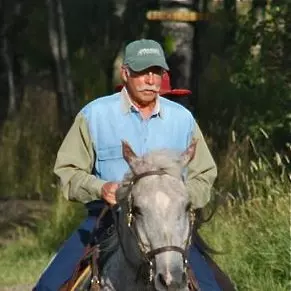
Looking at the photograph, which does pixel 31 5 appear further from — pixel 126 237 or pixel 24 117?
pixel 126 237

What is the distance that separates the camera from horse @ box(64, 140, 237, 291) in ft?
19.6

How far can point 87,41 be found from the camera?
3534 centimetres

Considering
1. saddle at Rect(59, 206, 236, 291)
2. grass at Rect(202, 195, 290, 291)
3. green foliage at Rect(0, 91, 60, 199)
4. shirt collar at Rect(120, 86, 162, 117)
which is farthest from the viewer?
green foliage at Rect(0, 91, 60, 199)

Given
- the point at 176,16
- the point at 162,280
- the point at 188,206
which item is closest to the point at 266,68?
the point at 176,16

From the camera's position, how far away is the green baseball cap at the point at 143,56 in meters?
6.95

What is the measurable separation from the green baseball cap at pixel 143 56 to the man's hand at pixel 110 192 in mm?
693

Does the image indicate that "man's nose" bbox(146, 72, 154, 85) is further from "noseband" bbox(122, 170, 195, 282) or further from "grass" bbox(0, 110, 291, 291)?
"grass" bbox(0, 110, 291, 291)

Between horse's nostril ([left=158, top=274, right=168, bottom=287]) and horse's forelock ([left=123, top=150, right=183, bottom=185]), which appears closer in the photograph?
horse's nostril ([left=158, top=274, right=168, bottom=287])

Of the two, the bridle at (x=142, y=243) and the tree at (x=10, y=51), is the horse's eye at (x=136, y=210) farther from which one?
the tree at (x=10, y=51)

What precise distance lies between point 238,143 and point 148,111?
27.7 ft

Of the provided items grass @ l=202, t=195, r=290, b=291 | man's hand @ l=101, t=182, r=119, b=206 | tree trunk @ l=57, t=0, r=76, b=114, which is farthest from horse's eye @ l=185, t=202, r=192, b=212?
tree trunk @ l=57, t=0, r=76, b=114

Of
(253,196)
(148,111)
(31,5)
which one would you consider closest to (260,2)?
(253,196)

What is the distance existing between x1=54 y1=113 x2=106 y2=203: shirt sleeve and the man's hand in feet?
0.75

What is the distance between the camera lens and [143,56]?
6984mm
